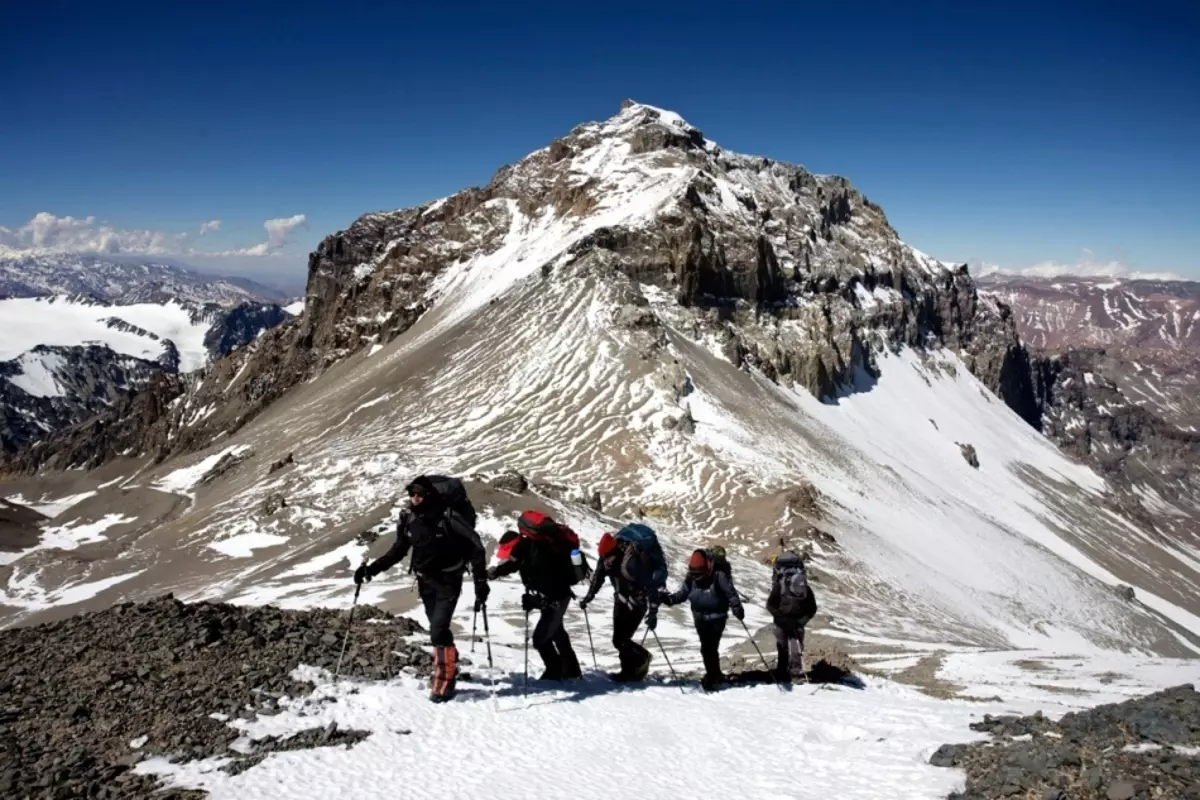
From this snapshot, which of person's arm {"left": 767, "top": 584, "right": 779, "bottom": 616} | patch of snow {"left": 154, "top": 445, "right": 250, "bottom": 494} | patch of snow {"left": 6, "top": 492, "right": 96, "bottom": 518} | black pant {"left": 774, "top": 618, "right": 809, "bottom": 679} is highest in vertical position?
person's arm {"left": 767, "top": 584, "right": 779, "bottom": 616}

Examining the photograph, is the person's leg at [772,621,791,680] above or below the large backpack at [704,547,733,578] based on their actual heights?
below

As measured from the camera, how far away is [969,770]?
8.29 metres

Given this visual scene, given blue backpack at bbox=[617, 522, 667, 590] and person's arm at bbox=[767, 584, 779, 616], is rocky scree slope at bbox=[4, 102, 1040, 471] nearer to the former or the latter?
person's arm at bbox=[767, 584, 779, 616]

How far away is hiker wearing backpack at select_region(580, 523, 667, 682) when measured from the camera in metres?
12.9

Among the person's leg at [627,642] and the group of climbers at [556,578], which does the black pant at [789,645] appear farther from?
the person's leg at [627,642]

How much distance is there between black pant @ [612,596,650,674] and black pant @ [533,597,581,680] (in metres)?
0.87

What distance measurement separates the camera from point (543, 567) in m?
12.3

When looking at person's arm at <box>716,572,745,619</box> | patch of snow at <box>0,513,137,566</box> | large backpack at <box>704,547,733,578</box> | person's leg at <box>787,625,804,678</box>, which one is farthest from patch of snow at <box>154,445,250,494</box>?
person's leg at <box>787,625,804,678</box>

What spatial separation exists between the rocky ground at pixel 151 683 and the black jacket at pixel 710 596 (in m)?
4.49

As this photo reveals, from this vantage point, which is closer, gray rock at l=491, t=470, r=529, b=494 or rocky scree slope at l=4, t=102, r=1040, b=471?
gray rock at l=491, t=470, r=529, b=494

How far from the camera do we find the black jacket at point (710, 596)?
1312 centimetres

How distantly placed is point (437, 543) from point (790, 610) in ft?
21.1

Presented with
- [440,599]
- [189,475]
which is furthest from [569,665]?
[189,475]

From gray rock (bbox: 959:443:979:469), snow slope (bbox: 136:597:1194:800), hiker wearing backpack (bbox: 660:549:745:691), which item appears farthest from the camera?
gray rock (bbox: 959:443:979:469)
